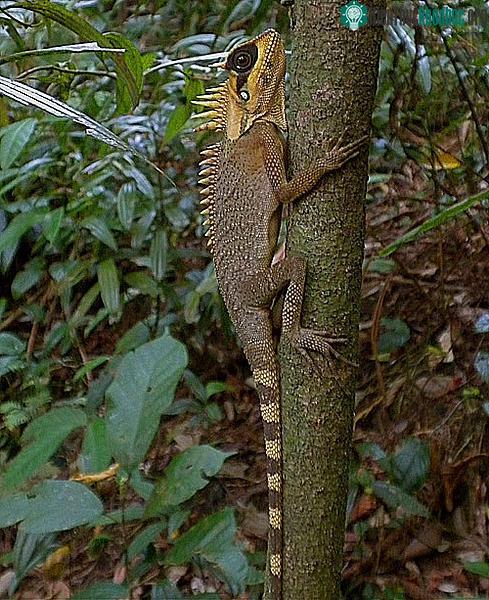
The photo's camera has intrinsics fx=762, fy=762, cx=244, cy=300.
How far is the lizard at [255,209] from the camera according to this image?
1438 millimetres

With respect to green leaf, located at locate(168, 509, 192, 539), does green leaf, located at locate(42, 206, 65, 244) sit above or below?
above

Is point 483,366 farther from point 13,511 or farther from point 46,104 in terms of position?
point 46,104

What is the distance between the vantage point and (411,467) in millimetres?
2111

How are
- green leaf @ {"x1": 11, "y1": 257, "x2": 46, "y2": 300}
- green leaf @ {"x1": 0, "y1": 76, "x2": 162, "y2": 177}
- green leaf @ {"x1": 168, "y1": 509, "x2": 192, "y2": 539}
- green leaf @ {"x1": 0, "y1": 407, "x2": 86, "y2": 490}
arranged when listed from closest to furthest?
green leaf @ {"x1": 0, "y1": 76, "x2": 162, "y2": 177}
green leaf @ {"x1": 0, "y1": 407, "x2": 86, "y2": 490}
green leaf @ {"x1": 168, "y1": 509, "x2": 192, "y2": 539}
green leaf @ {"x1": 11, "y1": 257, "x2": 46, "y2": 300}

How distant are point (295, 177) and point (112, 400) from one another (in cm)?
63

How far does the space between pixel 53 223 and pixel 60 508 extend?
139cm

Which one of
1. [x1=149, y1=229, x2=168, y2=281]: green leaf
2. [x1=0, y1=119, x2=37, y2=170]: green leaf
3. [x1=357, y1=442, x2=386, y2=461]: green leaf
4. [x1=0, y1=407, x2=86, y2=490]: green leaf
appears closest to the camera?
[x1=0, y1=407, x2=86, y2=490]: green leaf

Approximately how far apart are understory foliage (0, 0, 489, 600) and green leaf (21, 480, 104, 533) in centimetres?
13

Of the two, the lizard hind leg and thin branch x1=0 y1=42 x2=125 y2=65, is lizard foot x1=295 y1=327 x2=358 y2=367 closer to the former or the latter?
the lizard hind leg

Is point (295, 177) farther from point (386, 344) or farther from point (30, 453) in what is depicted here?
point (386, 344)

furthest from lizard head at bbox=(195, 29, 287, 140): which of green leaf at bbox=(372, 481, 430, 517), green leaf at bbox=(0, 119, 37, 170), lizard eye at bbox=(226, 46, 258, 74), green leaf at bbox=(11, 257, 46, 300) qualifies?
green leaf at bbox=(11, 257, 46, 300)

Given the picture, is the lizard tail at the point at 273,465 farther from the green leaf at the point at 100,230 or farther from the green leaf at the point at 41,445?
the green leaf at the point at 100,230

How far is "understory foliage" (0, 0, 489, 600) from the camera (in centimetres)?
210

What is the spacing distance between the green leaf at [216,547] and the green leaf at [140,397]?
19cm
